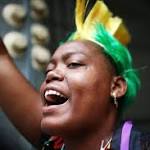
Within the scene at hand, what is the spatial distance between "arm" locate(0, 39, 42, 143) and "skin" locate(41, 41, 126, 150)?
0.15 metres

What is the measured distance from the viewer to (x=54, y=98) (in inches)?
56.0

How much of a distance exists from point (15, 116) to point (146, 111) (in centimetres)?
90

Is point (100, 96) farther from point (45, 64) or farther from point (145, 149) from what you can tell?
point (45, 64)

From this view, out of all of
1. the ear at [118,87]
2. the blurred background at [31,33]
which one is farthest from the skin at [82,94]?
the blurred background at [31,33]

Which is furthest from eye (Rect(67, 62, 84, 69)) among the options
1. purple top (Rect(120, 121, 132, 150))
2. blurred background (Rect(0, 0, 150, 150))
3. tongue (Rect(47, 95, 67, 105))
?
blurred background (Rect(0, 0, 150, 150))

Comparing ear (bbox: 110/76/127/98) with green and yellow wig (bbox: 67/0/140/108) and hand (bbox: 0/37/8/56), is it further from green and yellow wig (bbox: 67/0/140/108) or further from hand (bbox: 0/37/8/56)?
hand (bbox: 0/37/8/56)

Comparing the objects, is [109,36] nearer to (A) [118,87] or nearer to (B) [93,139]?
(A) [118,87]

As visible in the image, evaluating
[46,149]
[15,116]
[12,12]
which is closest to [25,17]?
[12,12]

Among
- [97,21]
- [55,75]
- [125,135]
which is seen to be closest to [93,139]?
[125,135]

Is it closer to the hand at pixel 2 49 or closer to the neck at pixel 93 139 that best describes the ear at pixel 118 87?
the neck at pixel 93 139

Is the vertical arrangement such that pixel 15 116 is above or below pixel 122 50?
below

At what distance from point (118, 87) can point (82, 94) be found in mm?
145

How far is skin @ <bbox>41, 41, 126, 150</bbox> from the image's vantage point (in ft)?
4.50

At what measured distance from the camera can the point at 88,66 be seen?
4.69ft
